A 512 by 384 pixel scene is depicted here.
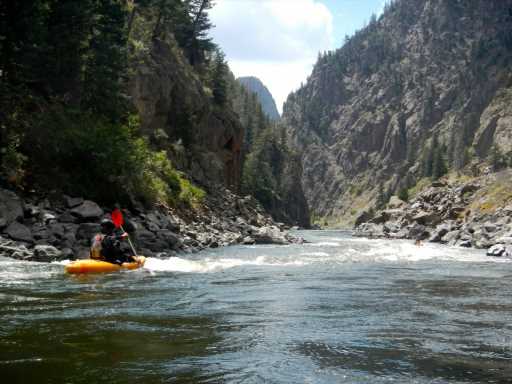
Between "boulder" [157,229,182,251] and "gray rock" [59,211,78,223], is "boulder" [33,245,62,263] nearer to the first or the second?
"gray rock" [59,211,78,223]

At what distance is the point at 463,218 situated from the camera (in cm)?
4981

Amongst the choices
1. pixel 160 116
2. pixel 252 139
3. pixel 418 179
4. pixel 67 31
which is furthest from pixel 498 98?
pixel 67 31

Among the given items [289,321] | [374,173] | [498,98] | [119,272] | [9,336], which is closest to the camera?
[9,336]

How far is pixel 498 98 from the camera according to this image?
15800 centimetres

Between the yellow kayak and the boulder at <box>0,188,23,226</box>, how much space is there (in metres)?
4.78

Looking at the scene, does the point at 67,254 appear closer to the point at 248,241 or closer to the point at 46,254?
the point at 46,254

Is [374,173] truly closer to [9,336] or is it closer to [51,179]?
[51,179]

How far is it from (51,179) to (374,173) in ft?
597

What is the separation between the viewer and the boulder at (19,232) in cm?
1802

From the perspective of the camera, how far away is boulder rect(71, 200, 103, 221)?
21281 millimetres

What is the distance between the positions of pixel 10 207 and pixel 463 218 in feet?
136

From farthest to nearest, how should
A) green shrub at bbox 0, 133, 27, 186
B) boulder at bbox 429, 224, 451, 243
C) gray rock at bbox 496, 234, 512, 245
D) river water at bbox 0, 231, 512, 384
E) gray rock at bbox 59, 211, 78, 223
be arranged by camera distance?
1. boulder at bbox 429, 224, 451, 243
2. gray rock at bbox 496, 234, 512, 245
3. green shrub at bbox 0, 133, 27, 186
4. gray rock at bbox 59, 211, 78, 223
5. river water at bbox 0, 231, 512, 384

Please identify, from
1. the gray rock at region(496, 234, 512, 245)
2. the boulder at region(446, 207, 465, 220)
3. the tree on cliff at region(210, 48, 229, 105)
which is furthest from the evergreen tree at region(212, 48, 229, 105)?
the gray rock at region(496, 234, 512, 245)

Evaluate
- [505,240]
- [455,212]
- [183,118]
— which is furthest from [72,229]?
[455,212]
